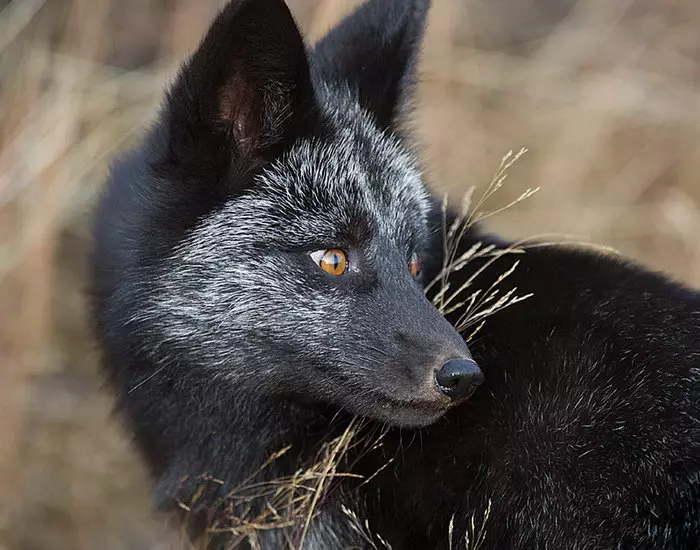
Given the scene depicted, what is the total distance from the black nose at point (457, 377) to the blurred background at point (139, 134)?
59.8 inches

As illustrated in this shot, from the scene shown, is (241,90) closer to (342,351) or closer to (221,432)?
(342,351)

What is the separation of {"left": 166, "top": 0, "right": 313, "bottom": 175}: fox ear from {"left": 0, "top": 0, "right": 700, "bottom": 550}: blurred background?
47.0 inches

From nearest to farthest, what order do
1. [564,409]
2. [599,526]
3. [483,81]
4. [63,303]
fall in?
[599,526]
[564,409]
[63,303]
[483,81]

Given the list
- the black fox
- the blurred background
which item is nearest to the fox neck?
the black fox

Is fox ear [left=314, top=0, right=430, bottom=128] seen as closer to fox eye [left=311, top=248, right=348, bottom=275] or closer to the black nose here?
fox eye [left=311, top=248, right=348, bottom=275]

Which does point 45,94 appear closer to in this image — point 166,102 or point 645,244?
point 166,102

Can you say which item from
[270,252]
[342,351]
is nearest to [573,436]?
[342,351]

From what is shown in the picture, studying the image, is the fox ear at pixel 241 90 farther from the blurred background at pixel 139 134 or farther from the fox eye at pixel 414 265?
the blurred background at pixel 139 134

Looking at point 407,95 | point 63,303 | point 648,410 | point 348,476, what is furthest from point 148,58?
point 648,410

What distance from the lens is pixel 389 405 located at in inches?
119

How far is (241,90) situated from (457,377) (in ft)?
3.87

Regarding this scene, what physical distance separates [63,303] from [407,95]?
3.36 meters

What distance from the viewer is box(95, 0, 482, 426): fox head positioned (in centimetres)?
300

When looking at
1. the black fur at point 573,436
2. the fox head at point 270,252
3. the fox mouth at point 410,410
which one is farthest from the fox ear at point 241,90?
the black fur at point 573,436
